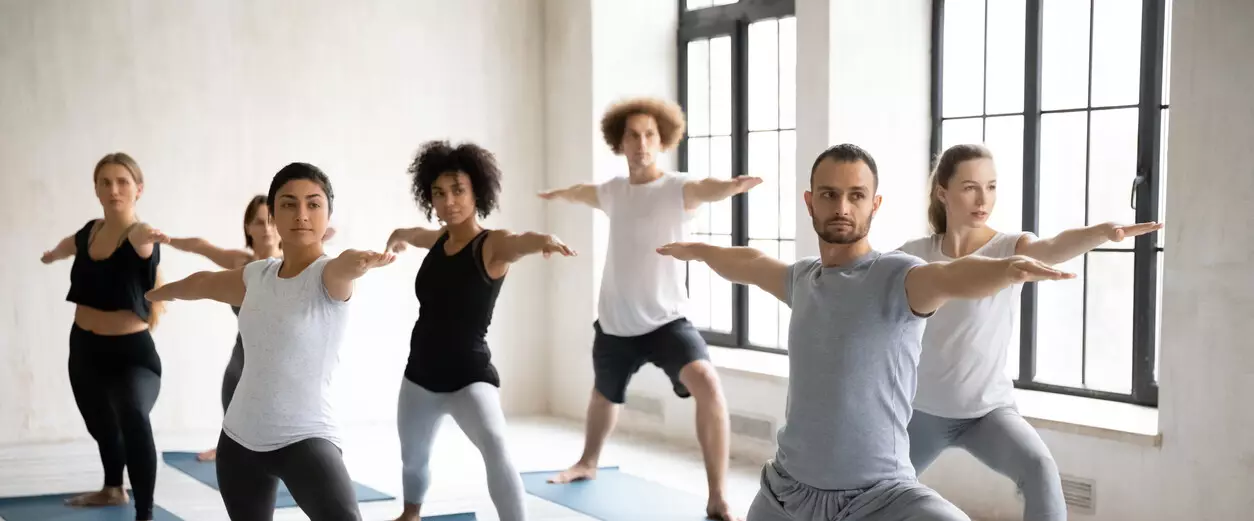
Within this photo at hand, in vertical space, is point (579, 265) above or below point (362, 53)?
below

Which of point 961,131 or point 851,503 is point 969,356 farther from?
point 961,131

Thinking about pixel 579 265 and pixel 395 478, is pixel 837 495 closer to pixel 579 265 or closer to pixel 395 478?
pixel 395 478

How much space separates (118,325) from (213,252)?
1.67 ft

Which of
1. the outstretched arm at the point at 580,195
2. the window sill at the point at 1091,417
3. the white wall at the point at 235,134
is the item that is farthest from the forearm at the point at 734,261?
the white wall at the point at 235,134

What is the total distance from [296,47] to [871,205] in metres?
4.36

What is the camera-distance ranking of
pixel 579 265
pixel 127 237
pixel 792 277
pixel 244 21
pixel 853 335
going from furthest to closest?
pixel 579 265 → pixel 244 21 → pixel 127 237 → pixel 792 277 → pixel 853 335

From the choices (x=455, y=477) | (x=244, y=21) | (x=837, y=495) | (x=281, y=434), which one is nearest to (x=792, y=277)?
(x=837, y=495)

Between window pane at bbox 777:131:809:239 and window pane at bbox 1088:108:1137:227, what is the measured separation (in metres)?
1.62

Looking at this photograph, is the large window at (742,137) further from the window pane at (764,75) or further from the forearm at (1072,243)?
the forearm at (1072,243)

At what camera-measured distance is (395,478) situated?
5.22 metres

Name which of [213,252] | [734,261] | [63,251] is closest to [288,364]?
[734,261]

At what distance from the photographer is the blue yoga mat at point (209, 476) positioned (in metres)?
4.73

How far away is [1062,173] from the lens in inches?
189

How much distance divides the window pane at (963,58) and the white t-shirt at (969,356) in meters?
1.93
